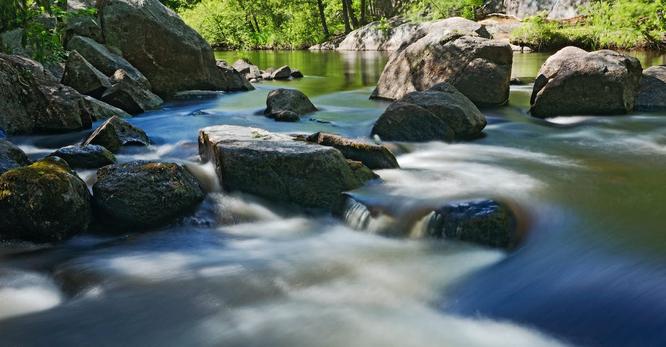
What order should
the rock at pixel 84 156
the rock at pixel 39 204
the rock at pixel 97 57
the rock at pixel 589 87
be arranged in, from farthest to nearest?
the rock at pixel 97 57, the rock at pixel 589 87, the rock at pixel 84 156, the rock at pixel 39 204

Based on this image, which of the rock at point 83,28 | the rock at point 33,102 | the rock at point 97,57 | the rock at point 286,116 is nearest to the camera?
the rock at point 33,102

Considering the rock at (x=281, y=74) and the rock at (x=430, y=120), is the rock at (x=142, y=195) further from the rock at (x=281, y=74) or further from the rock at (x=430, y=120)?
the rock at (x=281, y=74)

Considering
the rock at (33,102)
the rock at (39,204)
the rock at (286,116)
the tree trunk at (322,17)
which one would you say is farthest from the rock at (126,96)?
the tree trunk at (322,17)

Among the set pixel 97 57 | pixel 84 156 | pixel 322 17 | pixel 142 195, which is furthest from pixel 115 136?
pixel 322 17

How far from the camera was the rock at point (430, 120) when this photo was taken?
779cm

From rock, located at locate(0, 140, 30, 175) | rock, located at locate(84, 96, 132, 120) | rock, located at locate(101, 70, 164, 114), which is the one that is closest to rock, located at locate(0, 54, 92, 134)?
rock, located at locate(84, 96, 132, 120)

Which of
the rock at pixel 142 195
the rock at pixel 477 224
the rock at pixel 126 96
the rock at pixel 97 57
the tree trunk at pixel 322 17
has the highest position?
the tree trunk at pixel 322 17

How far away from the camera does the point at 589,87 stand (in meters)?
9.50

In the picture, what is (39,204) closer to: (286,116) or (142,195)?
(142,195)

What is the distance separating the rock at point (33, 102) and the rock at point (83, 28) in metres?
4.58

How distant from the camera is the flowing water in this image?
10.5ft

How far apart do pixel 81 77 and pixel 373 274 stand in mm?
8191

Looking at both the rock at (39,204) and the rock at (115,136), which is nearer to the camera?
the rock at (39,204)

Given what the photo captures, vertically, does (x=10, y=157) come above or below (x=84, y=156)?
above
